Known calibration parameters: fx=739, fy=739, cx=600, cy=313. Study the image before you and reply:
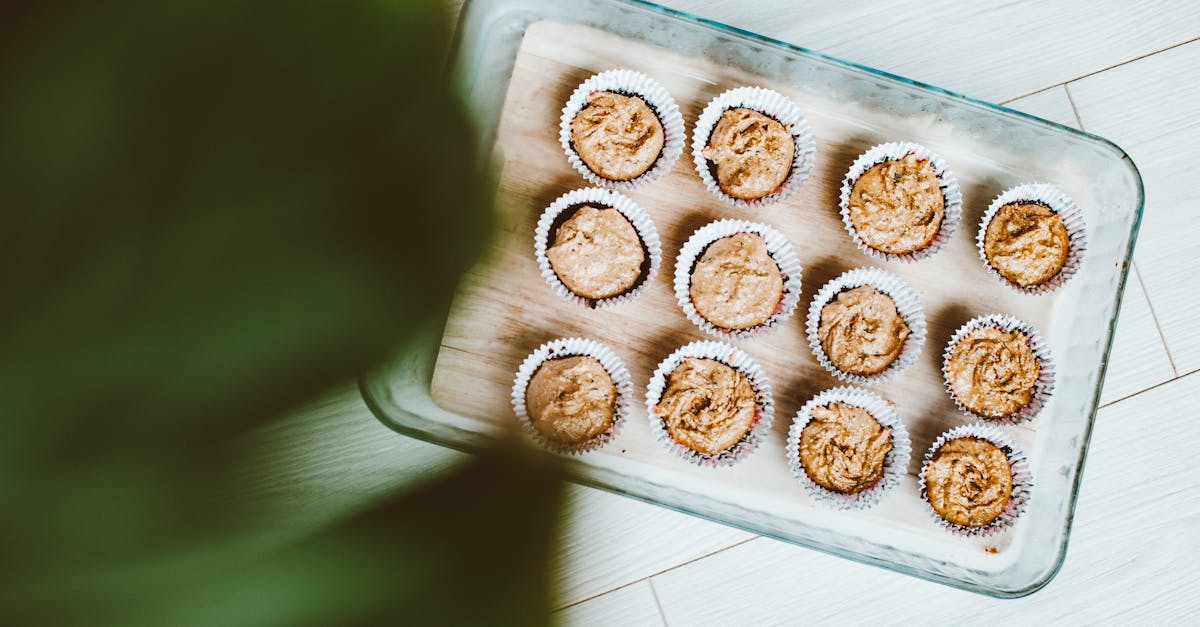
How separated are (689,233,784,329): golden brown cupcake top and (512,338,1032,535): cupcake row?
3.8 inches

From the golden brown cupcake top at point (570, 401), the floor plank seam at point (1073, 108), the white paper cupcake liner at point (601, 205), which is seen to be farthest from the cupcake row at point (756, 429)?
the floor plank seam at point (1073, 108)

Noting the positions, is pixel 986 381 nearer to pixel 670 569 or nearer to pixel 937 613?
pixel 937 613

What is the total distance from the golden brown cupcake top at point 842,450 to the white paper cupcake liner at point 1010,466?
0.17 m

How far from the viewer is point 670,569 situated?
2141 mm

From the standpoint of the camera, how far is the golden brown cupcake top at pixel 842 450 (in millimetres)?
1993

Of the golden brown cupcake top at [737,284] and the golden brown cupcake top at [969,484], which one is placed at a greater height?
the golden brown cupcake top at [737,284]

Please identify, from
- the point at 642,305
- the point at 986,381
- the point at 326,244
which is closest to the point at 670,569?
the point at 642,305

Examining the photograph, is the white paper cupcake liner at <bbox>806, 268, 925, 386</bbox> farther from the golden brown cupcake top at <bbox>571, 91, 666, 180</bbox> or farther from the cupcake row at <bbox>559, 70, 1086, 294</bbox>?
the golden brown cupcake top at <bbox>571, 91, 666, 180</bbox>

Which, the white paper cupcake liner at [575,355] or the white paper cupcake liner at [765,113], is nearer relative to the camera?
the white paper cupcake liner at [575,355]

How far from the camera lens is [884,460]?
203 cm

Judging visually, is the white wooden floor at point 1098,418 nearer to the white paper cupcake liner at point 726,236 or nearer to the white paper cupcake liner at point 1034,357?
the white paper cupcake liner at point 1034,357

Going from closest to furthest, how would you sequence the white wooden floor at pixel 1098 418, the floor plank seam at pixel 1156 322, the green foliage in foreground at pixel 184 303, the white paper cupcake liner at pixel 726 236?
the green foliage in foreground at pixel 184 303 < the white paper cupcake liner at pixel 726 236 < the white wooden floor at pixel 1098 418 < the floor plank seam at pixel 1156 322

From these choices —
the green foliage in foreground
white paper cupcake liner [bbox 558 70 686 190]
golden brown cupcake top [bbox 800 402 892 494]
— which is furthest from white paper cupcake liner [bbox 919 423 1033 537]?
the green foliage in foreground

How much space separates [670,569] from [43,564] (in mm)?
1812
